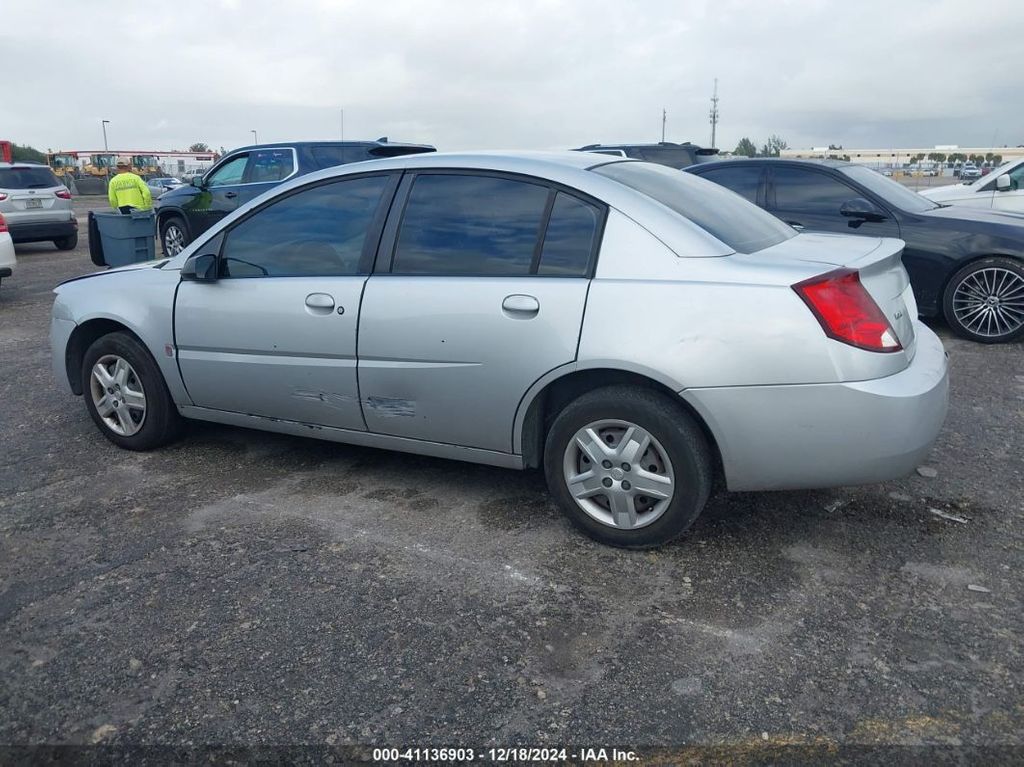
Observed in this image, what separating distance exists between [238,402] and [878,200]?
5872 mm

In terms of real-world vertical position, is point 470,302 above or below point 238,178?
below

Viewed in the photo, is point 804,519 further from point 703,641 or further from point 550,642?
point 550,642

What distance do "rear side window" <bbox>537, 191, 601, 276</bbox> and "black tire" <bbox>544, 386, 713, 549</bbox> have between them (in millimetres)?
533

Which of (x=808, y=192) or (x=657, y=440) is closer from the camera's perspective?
(x=657, y=440)

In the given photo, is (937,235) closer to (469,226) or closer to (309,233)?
(469,226)

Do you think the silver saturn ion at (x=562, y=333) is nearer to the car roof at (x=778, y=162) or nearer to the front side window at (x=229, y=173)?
the car roof at (x=778, y=162)

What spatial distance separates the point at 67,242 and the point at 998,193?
15.1m

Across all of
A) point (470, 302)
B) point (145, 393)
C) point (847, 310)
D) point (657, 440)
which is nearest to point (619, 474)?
point (657, 440)

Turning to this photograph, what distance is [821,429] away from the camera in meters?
3.10

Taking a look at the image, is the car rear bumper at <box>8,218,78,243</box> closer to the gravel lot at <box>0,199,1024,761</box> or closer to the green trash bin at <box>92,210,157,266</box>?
the green trash bin at <box>92,210,157,266</box>

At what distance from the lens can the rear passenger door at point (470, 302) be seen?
346 centimetres

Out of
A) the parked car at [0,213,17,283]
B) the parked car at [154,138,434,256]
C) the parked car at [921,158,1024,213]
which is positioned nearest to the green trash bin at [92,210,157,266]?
the parked car at [0,213,17,283]

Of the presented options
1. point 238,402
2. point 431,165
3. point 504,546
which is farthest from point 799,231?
point 238,402

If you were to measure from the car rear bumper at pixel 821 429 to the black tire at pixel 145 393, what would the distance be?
295 centimetres
